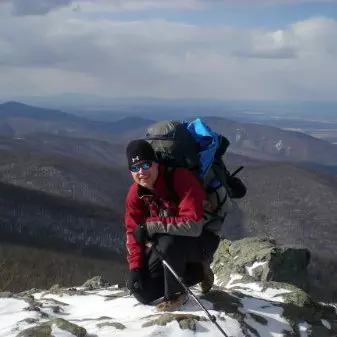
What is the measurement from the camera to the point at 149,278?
906 cm

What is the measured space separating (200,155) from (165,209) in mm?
1003

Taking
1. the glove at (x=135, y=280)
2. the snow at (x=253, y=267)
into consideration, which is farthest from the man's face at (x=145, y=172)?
the snow at (x=253, y=267)

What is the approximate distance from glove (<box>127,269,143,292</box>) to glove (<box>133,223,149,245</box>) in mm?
551

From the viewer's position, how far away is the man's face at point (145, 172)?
327 inches

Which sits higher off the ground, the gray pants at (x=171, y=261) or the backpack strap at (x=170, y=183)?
the backpack strap at (x=170, y=183)

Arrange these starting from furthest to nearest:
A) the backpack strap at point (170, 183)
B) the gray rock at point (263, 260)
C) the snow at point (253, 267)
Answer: the gray rock at point (263, 260), the snow at point (253, 267), the backpack strap at point (170, 183)

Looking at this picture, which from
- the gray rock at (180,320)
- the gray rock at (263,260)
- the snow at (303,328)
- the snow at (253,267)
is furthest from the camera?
the gray rock at (263,260)

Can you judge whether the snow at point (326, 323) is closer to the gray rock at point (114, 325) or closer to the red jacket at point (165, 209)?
the red jacket at point (165, 209)

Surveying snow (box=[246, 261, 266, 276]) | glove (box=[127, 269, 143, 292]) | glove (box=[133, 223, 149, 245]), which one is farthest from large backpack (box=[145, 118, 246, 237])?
snow (box=[246, 261, 266, 276])

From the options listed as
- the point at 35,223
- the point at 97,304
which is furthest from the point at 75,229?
the point at 97,304

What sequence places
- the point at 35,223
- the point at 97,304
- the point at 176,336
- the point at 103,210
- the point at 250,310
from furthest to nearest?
1. the point at 103,210
2. the point at 35,223
3. the point at 97,304
4. the point at 250,310
5. the point at 176,336

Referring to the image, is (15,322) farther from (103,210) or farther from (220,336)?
(103,210)

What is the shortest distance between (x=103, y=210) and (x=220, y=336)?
16523 centimetres

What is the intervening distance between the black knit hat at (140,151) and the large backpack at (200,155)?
0.26 m
